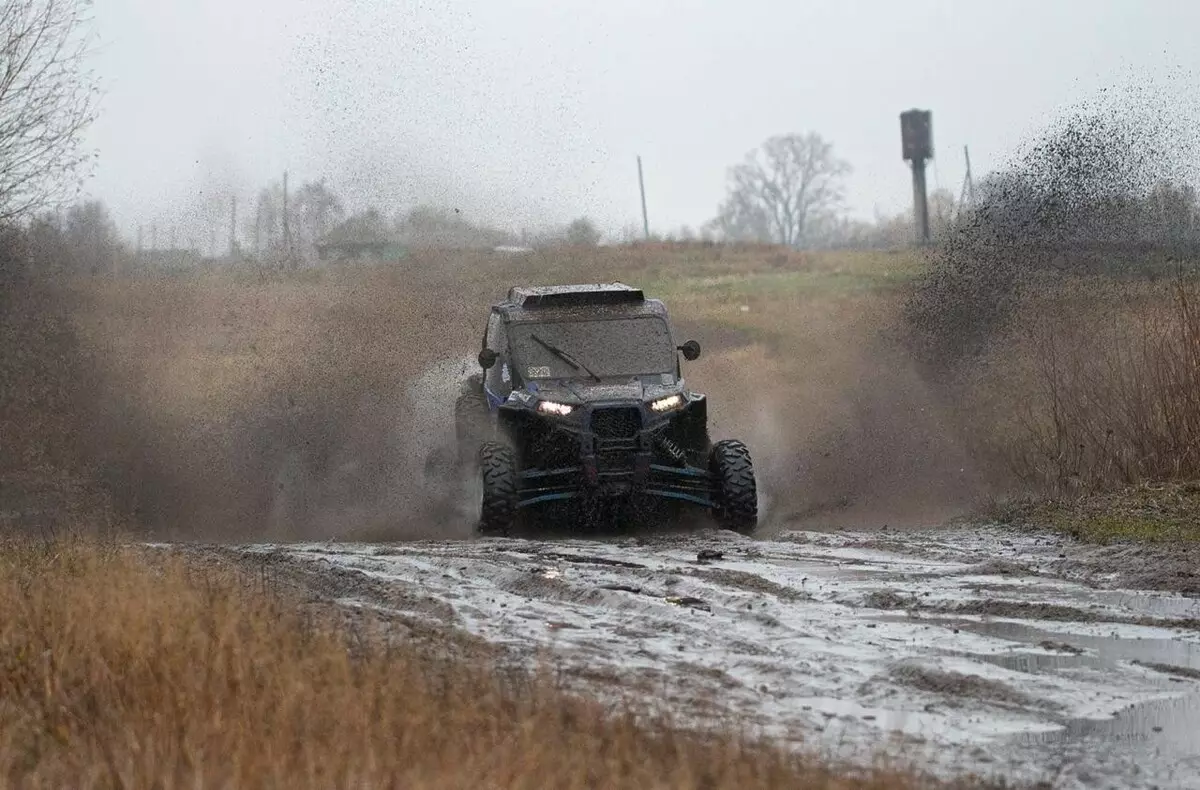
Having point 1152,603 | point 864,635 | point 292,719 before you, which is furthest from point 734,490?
point 292,719

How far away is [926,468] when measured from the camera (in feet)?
68.2

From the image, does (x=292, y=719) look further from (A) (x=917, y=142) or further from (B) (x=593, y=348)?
(A) (x=917, y=142)

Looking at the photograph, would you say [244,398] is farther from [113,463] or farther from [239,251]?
[239,251]

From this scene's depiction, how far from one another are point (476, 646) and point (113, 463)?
564 inches

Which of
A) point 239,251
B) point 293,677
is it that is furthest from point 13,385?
point 293,677

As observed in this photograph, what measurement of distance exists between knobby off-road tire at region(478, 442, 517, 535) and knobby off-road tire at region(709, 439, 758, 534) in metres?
1.91

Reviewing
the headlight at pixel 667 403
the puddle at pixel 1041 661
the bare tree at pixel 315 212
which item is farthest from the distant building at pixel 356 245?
the puddle at pixel 1041 661

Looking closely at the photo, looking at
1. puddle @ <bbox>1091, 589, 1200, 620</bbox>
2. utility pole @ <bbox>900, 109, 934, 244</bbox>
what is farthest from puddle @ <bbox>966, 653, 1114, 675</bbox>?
utility pole @ <bbox>900, 109, 934, 244</bbox>

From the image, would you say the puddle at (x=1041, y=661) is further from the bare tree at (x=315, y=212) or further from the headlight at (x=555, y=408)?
the bare tree at (x=315, y=212)

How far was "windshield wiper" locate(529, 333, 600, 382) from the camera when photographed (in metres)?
16.8

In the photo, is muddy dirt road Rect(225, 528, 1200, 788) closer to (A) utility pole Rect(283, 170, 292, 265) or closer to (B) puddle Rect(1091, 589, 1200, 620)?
(B) puddle Rect(1091, 589, 1200, 620)

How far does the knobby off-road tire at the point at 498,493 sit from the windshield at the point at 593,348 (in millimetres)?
1260

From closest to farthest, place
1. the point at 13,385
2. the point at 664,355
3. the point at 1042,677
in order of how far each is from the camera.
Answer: the point at 1042,677 < the point at 664,355 < the point at 13,385

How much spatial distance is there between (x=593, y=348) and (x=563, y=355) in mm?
326
